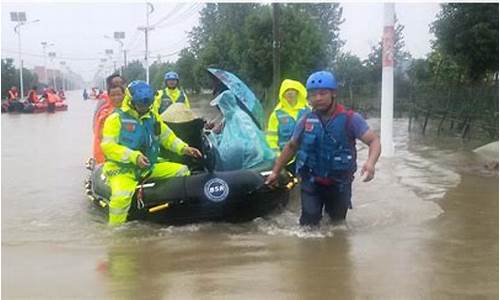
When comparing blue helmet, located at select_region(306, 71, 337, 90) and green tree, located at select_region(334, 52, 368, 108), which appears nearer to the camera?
blue helmet, located at select_region(306, 71, 337, 90)

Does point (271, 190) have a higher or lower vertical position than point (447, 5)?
lower

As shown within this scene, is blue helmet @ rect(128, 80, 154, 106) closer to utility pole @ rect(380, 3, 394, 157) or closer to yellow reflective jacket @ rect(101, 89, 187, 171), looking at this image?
yellow reflective jacket @ rect(101, 89, 187, 171)

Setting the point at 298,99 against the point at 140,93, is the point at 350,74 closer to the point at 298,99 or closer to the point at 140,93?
the point at 298,99

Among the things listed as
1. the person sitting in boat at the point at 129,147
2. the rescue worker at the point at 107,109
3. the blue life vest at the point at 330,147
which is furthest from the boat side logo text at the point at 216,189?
the rescue worker at the point at 107,109

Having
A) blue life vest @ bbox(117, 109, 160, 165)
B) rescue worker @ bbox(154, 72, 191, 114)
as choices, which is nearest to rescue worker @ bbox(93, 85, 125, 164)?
blue life vest @ bbox(117, 109, 160, 165)

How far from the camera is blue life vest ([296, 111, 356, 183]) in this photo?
5.74 m

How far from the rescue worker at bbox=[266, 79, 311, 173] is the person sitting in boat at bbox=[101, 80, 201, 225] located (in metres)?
1.52

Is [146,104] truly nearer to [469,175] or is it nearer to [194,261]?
[194,261]

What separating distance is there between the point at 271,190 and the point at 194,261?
1.64m

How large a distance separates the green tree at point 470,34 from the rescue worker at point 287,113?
37.3ft

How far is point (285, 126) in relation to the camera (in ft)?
25.6

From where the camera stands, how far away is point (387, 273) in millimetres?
4730

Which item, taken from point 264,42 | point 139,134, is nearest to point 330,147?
point 139,134

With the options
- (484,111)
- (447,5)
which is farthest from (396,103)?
(484,111)
